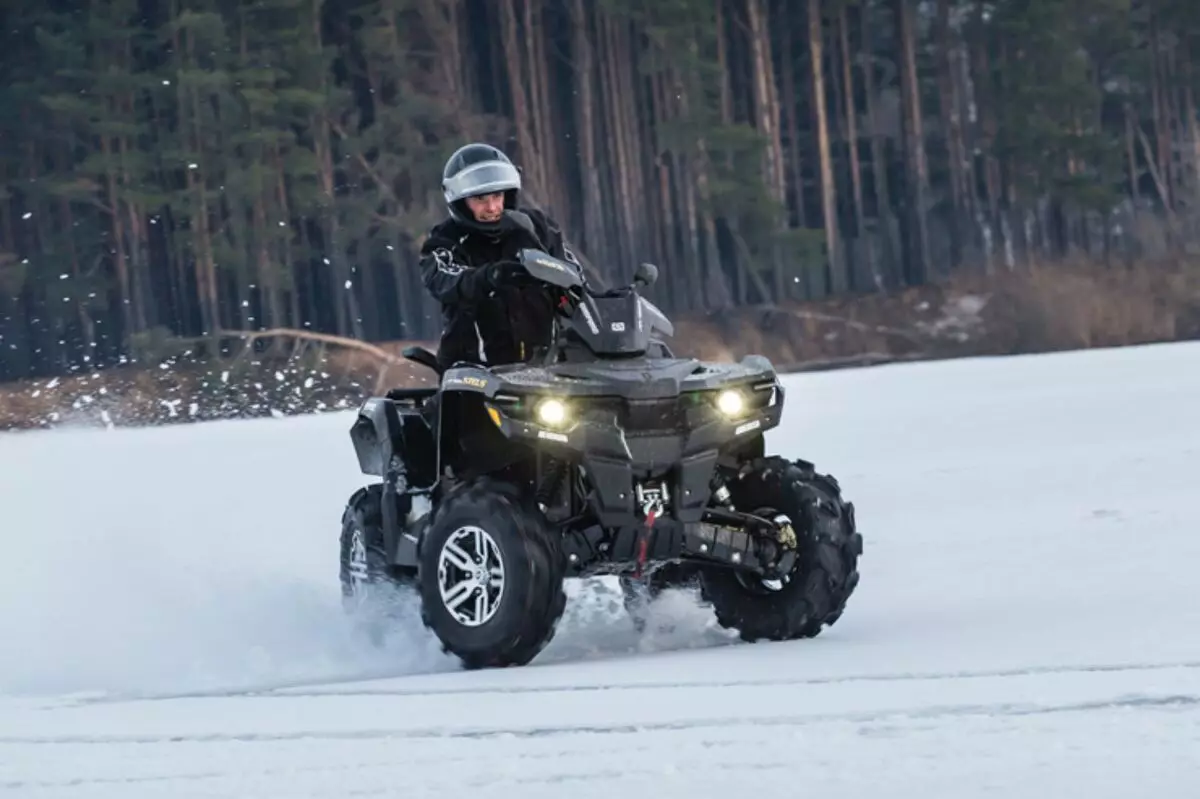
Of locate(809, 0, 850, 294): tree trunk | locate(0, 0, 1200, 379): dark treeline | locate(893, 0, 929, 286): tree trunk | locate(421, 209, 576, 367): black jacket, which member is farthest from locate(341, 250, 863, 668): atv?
locate(893, 0, 929, 286): tree trunk

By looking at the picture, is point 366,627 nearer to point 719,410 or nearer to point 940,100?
point 719,410

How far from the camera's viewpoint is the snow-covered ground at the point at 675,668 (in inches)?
223

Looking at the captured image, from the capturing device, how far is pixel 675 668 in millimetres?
7922

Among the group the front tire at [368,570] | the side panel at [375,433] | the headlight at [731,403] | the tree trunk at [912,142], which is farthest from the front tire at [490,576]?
the tree trunk at [912,142]

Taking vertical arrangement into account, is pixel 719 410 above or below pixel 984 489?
above

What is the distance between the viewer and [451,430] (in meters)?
9.18

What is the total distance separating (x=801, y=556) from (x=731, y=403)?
0.74 meters

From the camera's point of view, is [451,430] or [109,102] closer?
[451,430]

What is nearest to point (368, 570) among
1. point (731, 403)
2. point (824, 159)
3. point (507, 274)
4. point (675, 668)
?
point (507, 274)

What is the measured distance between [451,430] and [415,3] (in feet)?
135

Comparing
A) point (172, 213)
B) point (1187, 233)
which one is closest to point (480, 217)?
point (172, 213)

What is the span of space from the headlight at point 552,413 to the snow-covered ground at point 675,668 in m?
1.04

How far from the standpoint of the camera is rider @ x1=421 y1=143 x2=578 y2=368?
370 inches

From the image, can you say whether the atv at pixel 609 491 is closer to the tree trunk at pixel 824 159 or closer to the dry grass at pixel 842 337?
the dry grass at pixel 842 337
